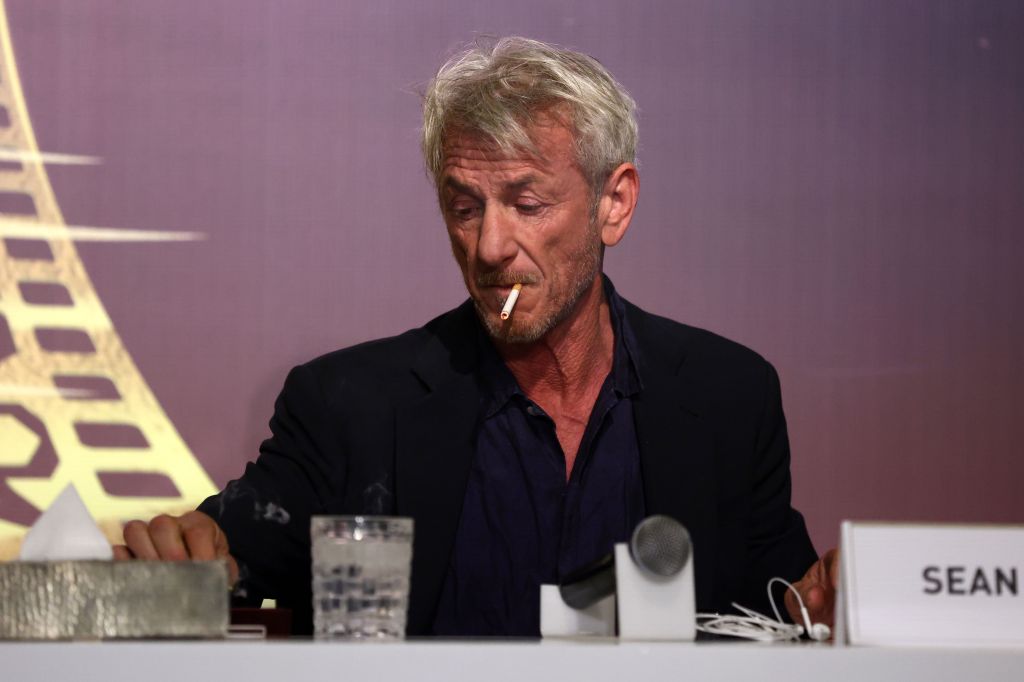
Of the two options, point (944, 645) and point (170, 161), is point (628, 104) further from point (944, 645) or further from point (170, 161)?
point (944, 645)

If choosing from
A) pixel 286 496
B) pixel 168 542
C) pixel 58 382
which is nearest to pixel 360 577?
pixel 168 542

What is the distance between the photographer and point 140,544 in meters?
1.32

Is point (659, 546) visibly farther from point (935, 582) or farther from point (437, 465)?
point (437, 465)

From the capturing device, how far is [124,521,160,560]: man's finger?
4.33 ft

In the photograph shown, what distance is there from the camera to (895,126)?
2.95 m

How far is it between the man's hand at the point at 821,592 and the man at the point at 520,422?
0.41 m

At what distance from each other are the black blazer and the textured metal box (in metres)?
0.75

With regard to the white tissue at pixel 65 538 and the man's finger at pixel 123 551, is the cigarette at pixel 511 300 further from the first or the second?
the white tissue at pixel 65 538

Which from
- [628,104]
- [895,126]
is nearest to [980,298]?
[895,126]

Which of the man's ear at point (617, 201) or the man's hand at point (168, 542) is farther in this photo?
the man's ear at point (617, 201)

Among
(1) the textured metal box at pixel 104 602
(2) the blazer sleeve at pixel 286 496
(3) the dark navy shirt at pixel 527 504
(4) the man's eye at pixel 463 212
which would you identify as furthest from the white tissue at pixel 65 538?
(4) the man's eye at pixel 463 212

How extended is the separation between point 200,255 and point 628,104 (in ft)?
3.31

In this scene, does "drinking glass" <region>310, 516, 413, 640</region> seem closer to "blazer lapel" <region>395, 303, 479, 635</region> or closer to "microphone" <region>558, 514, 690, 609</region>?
"microphone" <region>558, 514, 690, 609</region>

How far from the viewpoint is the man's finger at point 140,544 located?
132 cm
